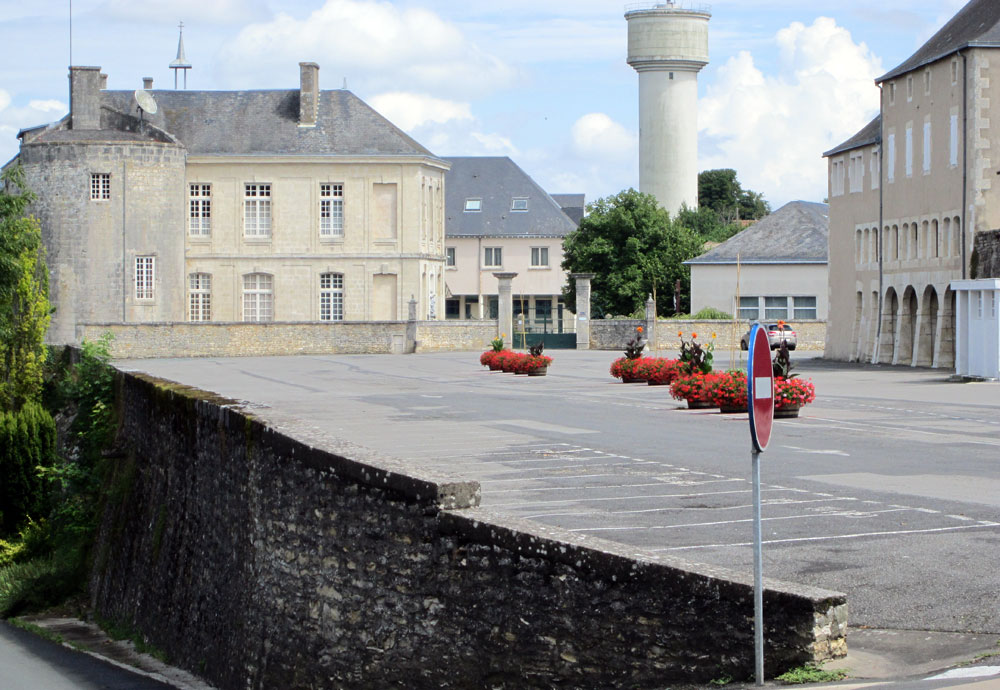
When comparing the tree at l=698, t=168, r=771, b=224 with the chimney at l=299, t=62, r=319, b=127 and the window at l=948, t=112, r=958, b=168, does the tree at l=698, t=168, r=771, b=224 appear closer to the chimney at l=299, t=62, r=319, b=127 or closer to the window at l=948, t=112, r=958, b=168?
the chimney at l=299, t=62, r=319, b=127

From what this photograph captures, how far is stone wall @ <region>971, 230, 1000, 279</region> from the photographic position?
39000 mm

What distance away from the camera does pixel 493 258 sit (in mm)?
93562

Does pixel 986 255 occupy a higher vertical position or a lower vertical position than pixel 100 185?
lower

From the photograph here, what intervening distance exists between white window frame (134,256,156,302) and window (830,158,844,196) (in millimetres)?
30188

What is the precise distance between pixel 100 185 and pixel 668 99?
41145 millimetres

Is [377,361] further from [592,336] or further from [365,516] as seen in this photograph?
[365,516]

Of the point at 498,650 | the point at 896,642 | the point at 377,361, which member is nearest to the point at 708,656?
the point at 896,642

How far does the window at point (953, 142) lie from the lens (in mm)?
41737

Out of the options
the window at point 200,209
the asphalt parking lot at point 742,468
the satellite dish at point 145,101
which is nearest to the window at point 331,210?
the window at point 200,209

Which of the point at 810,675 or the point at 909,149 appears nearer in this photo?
the point at 810,675

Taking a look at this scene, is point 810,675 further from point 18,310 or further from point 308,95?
point 308,95

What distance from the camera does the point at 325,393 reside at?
34250 mm

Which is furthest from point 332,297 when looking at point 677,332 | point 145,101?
point 677,332

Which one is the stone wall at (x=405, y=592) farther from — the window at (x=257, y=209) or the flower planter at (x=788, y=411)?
the window at (x=257, y=209)
